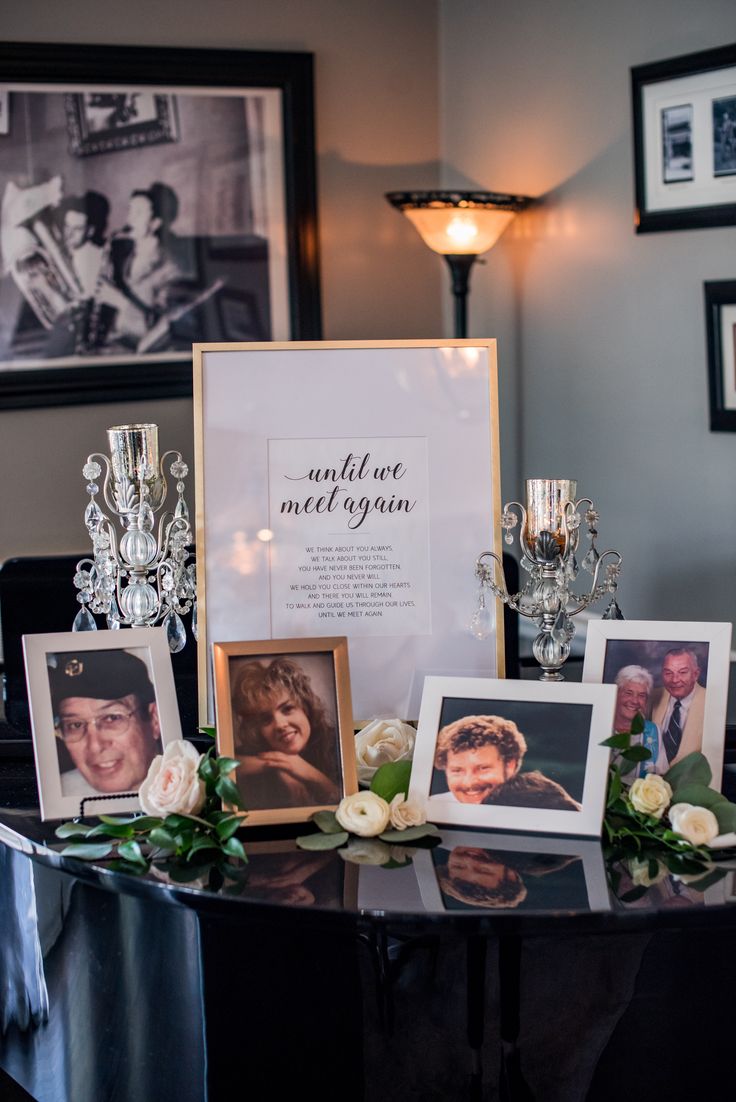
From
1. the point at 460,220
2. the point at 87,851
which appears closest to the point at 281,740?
the point at 87,851

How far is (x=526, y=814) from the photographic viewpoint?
1.18 meters

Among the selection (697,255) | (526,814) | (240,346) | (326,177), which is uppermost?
(326,177)

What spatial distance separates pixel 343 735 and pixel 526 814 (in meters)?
0.20

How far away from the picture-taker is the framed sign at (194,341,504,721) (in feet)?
4.68

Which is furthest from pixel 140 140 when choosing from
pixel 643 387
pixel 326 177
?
pixel 643 387

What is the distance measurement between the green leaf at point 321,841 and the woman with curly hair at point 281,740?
5cm

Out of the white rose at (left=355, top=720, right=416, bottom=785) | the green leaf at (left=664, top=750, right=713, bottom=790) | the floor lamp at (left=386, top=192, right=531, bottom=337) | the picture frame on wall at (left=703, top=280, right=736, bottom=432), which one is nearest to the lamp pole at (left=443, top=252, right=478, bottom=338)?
the floor lamp at (left=386, top=192, right=531, bottom=337)

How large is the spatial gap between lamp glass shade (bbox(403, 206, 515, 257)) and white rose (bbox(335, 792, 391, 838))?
248cm

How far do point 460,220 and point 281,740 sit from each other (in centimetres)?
245

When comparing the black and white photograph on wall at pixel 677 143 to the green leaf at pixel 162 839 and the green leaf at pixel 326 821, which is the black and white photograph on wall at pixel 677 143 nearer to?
the green leaf at pixel 326 821

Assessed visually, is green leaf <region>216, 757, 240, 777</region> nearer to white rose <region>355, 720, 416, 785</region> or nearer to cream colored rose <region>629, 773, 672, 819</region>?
white rose <region>355, 720, 416, 785</region>

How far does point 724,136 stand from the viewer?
2.75 m

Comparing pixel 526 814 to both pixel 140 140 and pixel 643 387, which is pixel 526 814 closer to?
pixel 643 387

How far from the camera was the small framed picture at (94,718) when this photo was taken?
123 cm
